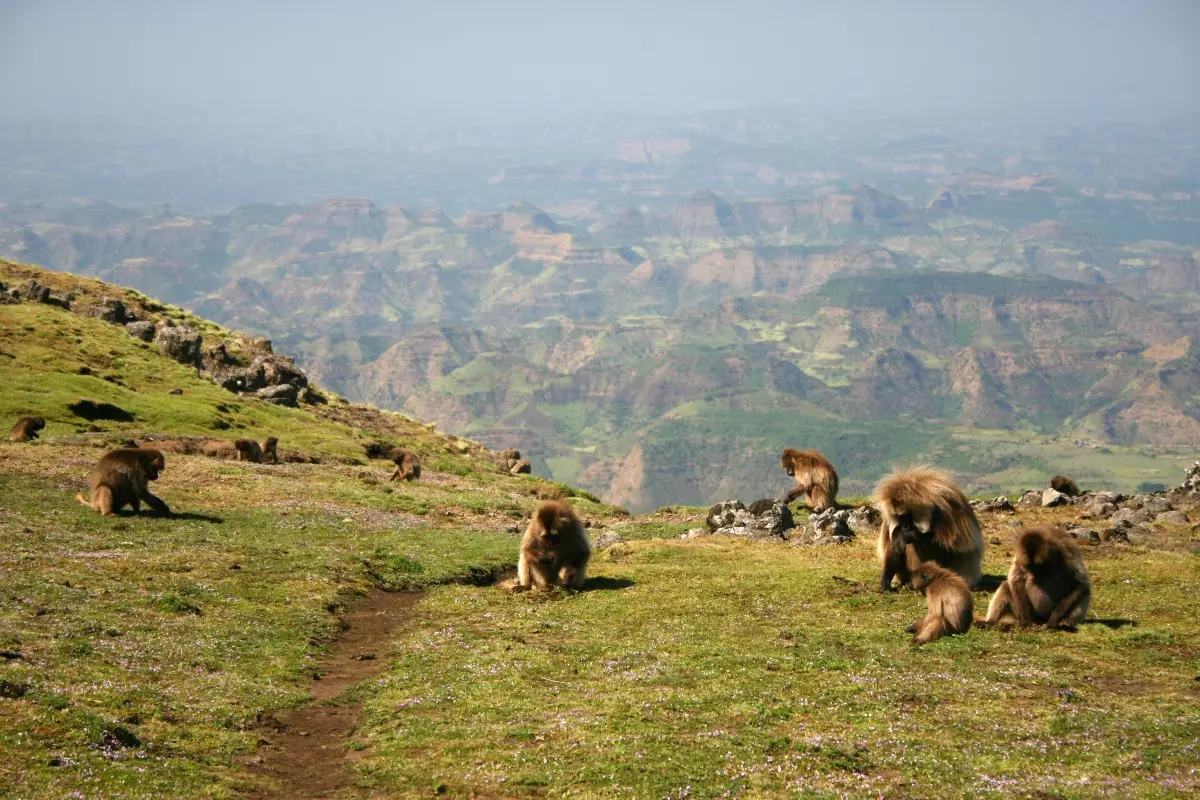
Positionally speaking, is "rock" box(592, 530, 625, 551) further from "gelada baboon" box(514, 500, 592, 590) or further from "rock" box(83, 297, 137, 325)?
"rock" box(83, 297, 137, 325)

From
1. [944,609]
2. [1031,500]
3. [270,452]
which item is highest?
[944,609]

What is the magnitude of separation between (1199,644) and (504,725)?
14.0 meters

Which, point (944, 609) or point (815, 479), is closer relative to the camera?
point (944, 609)

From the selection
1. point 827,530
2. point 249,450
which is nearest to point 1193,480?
point 827,530

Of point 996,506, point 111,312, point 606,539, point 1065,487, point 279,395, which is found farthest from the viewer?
point 111,312

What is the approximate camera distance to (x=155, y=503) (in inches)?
1309

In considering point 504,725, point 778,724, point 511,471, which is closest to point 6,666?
point 504,725

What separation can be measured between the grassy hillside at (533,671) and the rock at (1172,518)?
4.34 ft

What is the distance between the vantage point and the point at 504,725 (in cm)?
1677

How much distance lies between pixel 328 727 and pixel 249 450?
34.3m

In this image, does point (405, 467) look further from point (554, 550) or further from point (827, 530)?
point (554, 550)

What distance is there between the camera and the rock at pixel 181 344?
72188 millimetres

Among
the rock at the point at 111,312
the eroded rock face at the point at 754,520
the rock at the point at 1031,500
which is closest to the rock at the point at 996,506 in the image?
the rock at the point at 1031,500

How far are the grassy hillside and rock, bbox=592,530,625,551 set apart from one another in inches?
86.3
